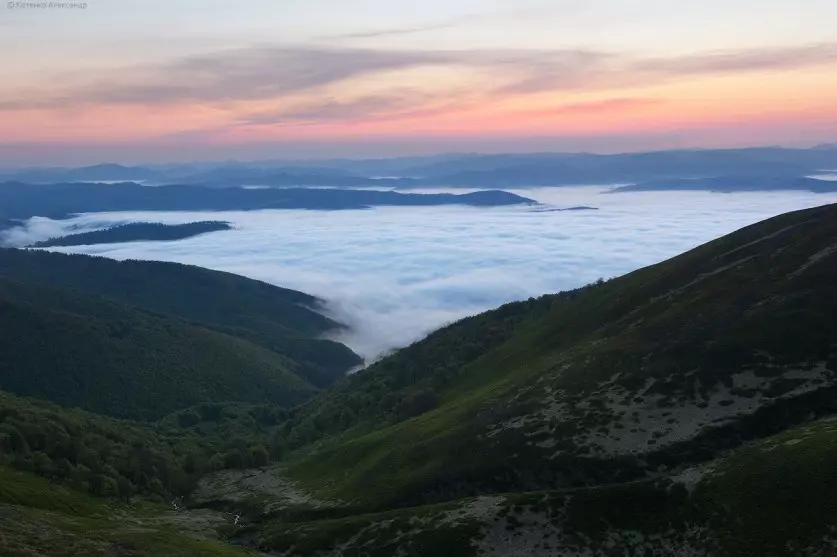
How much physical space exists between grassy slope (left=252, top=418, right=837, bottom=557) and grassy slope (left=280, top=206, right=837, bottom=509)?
8.52 meters

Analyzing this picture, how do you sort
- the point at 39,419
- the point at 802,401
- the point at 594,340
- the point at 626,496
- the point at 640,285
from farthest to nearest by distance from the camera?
the point at 640,285 < the point at 594,340 < the point at 39,419 < the point at 802,401 < the point at 626,496

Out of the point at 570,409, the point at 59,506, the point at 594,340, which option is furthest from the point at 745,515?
the point at 59,506

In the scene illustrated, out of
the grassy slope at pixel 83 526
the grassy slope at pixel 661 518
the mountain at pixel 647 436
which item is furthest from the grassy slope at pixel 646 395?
the grassy slope at pixel 83 526

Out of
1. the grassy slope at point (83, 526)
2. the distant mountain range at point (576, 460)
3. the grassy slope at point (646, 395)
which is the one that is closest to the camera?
the grassy slope at point (83, 526)

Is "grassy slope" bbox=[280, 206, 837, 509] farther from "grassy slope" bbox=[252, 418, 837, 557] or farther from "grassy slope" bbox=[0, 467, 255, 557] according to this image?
"grassy slope" bbox=[0, 467, 255, 557]

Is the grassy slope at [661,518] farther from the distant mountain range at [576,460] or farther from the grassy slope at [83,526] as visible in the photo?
the grassy slope at [83,526]

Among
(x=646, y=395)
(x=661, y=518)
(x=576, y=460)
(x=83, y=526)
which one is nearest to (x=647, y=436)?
(x=576, y=460)

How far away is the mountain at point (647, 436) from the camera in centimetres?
7150

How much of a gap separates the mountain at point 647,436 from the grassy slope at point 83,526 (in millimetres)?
13347

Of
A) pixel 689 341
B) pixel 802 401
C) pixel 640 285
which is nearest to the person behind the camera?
pixel 802 401

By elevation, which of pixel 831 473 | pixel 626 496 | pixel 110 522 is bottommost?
pixel 110 522

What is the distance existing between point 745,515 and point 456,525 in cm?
3096

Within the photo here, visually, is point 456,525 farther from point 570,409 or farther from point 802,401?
point 802,401

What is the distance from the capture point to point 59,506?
88.8 m
